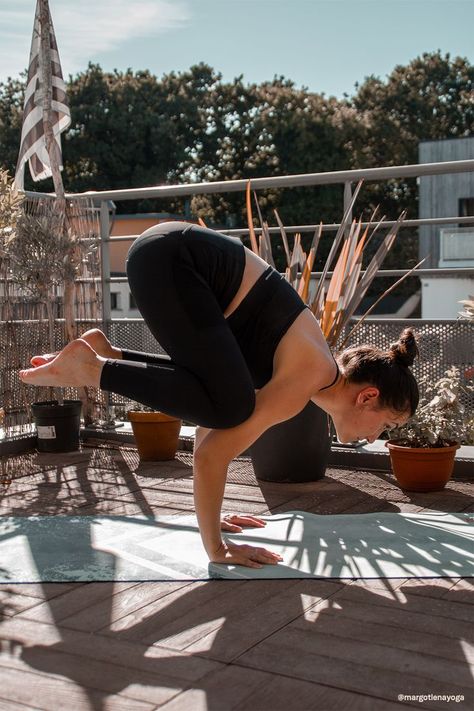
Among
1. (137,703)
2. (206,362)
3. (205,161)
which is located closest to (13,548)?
(206,362)

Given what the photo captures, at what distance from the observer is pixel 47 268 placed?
447 cm

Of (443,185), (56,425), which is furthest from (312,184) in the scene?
(443,185)

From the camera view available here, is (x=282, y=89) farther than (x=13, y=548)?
Yes

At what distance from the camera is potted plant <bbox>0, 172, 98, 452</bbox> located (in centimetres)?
443

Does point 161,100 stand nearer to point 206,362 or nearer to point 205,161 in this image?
point 205,161

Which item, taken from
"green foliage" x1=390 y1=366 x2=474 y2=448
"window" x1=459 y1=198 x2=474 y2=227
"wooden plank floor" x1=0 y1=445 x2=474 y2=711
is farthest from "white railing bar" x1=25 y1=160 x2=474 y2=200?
"window" x1=459 y1=198 x2=474 y2=227

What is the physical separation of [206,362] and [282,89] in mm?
31355

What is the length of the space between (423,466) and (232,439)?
1467 millimetres

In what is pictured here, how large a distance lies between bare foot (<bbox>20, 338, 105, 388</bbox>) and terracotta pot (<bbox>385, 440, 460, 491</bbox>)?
5.21ft

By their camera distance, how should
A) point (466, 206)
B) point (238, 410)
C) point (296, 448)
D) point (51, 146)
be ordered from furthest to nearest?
point (466, 206) < point (51, 146) < point (296, 448) < point (238, 410)

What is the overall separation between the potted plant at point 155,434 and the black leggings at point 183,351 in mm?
1848

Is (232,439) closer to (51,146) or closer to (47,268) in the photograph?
(47,268)

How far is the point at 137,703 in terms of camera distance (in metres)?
1.65

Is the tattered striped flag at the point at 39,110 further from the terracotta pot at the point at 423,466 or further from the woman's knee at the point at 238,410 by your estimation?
Result: the woman's knee at the point at 238,410
